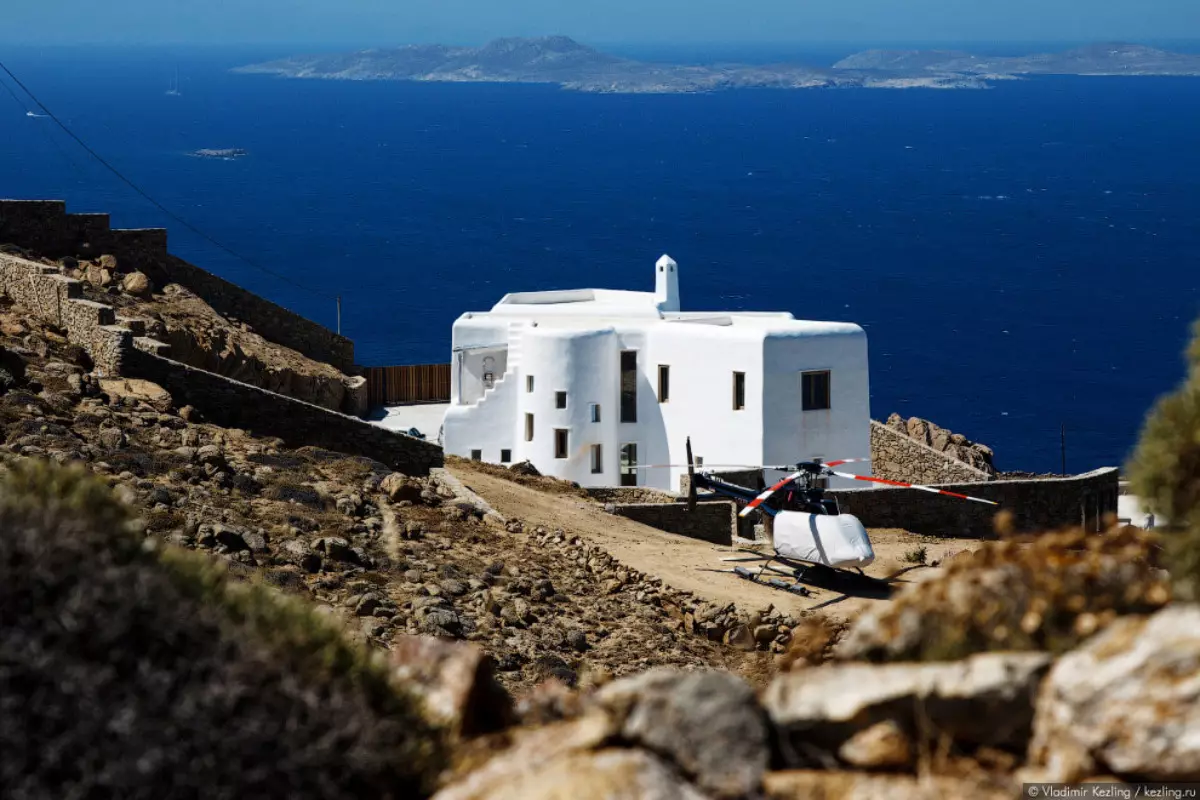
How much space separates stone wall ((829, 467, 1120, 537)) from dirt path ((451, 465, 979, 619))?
0.69 metres

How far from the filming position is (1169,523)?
1045cm

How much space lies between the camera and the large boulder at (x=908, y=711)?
8609 millimetres

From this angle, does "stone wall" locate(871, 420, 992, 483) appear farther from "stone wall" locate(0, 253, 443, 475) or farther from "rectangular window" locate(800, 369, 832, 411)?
"stone wall" locate(0, 253, 443, 475)

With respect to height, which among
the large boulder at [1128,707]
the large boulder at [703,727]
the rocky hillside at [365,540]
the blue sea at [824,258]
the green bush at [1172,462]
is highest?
the green bush at [1172,462]

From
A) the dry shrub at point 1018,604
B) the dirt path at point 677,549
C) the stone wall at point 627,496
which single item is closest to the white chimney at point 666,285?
the stone wall at point 627,496

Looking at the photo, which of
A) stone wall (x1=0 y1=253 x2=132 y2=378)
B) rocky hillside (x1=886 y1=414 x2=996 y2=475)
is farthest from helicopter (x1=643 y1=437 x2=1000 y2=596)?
rocky hillside (x1=886 y1=414 x2=996 y2=475)

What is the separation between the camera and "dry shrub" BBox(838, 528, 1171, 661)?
9.04 m

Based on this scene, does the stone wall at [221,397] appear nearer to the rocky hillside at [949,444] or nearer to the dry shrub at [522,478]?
the dry shrub at [522,478]

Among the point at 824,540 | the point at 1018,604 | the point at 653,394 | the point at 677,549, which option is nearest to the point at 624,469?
the point at 653,394

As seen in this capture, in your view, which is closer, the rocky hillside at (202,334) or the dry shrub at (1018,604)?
the dry shrub at (1018,604)

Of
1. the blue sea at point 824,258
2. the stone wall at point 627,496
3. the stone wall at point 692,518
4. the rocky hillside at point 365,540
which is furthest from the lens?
the blue sea at point 824,258

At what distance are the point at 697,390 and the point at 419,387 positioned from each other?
11571mm

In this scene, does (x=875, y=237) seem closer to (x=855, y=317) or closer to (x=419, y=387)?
(x=855, y=317)

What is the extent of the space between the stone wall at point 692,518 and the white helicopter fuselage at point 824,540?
4.46 m
